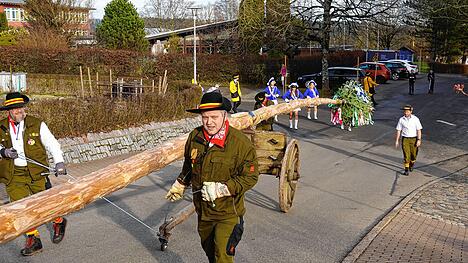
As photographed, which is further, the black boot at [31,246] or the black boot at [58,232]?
the black boot at [58,232]

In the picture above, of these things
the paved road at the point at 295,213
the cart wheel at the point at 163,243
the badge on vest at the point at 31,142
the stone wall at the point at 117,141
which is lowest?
the paved road at the point at 295,213

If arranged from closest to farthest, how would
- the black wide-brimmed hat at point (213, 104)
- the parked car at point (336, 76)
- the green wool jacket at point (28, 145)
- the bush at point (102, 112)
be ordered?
the black wide-brimmed hat at point (213, 104) → the green wool jacket at point (28, 145) → the bush at point (102, 112) → the parked car at point (336, 76)

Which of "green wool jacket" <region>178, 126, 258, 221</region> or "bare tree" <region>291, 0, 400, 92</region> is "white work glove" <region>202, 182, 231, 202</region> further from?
"bare tree" <region>291, 0, 400, 92</region>

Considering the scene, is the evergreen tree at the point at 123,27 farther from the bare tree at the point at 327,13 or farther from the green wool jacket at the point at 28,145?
the green wool jacket at the point at 28,145

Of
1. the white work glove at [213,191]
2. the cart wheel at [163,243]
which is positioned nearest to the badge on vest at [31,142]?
the cart wheel at [163,243]

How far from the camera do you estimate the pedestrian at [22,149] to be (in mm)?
6516

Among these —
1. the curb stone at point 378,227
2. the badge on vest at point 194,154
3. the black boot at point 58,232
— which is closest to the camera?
the badge on vest at point 194,154

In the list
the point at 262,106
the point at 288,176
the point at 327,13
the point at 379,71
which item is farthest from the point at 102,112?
the point at 379,71

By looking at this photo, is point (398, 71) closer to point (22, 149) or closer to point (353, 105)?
point (353, 105)

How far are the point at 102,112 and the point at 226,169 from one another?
9.94 m

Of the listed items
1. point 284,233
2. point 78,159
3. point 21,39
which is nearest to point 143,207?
point 284,233

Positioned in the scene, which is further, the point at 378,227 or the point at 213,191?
the point at 378,227

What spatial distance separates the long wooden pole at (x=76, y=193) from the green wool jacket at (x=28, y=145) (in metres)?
1.40

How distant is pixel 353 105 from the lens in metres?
17.8
